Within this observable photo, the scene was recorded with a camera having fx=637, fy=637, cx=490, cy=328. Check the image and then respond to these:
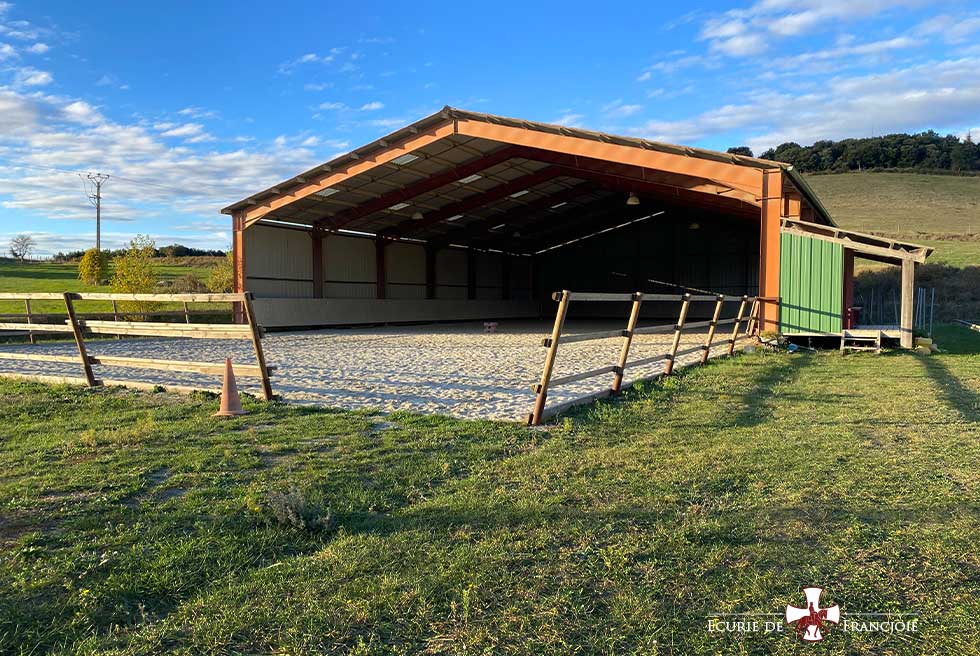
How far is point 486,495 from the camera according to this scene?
404 cm

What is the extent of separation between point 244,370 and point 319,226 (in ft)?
60.6

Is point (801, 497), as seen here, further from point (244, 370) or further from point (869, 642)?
point (244, 370)

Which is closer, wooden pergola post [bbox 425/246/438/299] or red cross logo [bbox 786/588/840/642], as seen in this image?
red cross logo [bbox 786/588/840/642]

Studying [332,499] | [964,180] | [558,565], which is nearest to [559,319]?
[332,499]

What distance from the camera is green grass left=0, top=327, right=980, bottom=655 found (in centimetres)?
251

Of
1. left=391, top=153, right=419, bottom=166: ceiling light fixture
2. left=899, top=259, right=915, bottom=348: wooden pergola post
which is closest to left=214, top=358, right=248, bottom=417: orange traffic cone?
left=899, top=259, right=915, bottom=348: wooden pergola post

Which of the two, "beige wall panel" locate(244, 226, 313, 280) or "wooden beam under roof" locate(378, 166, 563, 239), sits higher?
"wooden beam under roof" locate(378, 166, 563, 239)

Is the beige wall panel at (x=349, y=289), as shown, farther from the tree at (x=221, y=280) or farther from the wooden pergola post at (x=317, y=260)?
the tree at (x=221, y=280)

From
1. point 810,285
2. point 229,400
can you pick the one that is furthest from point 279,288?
point 229,400

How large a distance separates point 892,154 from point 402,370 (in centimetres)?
8702

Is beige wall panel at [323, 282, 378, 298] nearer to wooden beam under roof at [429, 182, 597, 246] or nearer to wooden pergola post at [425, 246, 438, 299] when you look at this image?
wooden pergola post at [425, 246, 438, 299]

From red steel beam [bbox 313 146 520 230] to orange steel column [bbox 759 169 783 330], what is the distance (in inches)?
293

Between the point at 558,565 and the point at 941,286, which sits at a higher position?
the point at 941,286

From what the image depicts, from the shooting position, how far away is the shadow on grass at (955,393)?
6.67 m
